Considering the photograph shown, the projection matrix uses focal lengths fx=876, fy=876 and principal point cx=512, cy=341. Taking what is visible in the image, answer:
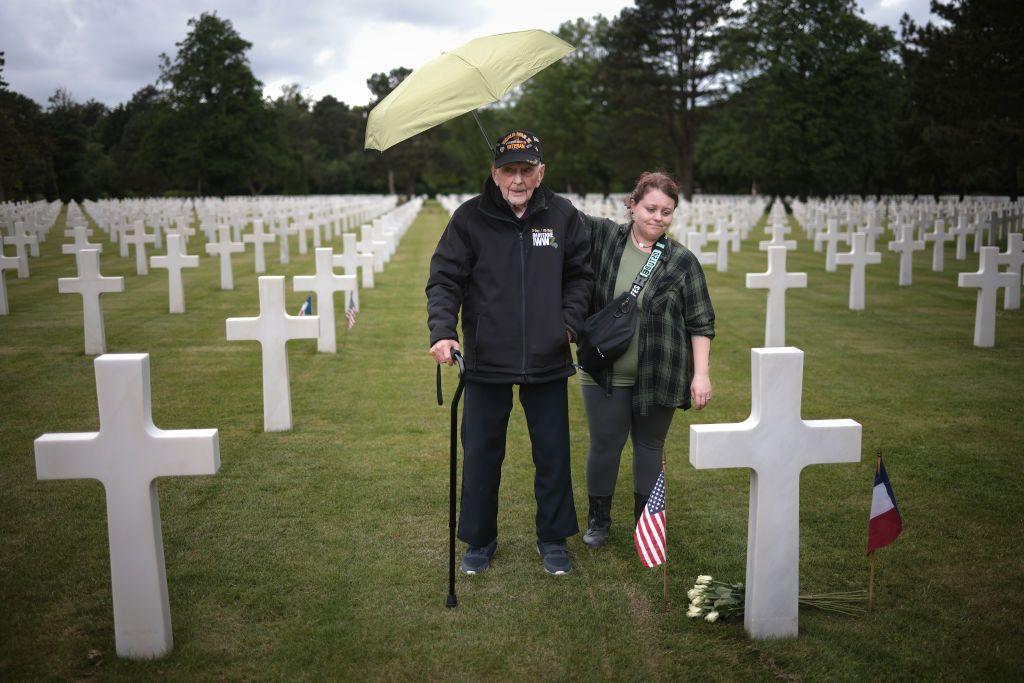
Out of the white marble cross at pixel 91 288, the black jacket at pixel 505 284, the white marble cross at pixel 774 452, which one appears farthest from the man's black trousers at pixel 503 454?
the white marble cross at pixel 91 288

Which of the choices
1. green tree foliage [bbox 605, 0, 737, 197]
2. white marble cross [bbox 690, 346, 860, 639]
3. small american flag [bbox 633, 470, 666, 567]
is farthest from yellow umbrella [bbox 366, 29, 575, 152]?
green tree foliage [bbox 605, 0, 737, 197]

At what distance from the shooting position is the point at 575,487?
5172 millimetres

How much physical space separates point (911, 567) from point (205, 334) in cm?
858

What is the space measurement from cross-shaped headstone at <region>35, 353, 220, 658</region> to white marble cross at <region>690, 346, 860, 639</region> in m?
1.81

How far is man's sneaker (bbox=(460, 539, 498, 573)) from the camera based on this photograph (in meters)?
3.97

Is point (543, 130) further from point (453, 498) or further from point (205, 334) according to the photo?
point (453, 498)

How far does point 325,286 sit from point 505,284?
5.82 m

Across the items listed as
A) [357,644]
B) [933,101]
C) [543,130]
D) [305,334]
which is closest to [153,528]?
[357,644]

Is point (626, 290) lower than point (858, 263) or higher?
higher

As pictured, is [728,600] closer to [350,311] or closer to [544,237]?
[544,237]

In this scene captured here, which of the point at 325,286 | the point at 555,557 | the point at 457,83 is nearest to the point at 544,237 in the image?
the point at 457,83

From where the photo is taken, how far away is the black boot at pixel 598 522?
13.9 feet

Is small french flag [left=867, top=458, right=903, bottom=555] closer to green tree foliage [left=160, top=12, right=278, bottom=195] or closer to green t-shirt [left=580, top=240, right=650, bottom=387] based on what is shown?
green t-shirt [left=580, top=240, right=650, bottom=387]

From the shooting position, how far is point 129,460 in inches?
120
